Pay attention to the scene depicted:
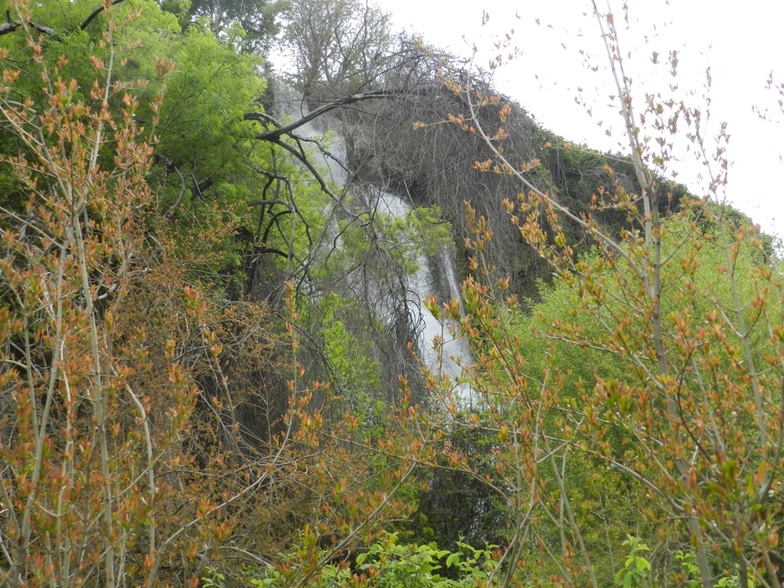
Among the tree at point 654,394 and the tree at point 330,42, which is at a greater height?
the tree at point 330,42

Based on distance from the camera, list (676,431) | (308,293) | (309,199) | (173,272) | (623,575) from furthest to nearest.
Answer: (309,199), (308,293), (173,272), (623,575), (676,431)

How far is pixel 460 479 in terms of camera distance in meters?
8.38

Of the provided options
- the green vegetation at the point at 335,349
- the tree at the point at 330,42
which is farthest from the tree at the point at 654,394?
the tree at the point at 330,42

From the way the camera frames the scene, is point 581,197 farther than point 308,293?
Yes

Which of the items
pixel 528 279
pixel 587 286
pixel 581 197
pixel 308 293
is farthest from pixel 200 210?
pixel 581 197

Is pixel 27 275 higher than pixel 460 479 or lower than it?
higher

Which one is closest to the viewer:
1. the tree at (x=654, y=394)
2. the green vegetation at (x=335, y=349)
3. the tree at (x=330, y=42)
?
the tree at (x=654, y=394)

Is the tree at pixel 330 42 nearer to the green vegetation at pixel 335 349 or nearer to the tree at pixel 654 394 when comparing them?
the green vegetation at pixel 335 349

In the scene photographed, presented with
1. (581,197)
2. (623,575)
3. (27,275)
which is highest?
(581,197)

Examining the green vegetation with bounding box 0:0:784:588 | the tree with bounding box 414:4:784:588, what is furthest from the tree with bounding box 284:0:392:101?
the tree with bounding box 414:4:784:588

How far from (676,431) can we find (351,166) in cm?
594

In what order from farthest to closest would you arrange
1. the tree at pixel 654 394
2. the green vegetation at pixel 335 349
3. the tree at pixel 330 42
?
the tree at pixel 330 42 < the green vegetation at pixel 335 349 < the tree at pixel 654 394

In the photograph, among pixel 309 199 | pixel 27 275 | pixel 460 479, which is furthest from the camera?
pixel 309 199

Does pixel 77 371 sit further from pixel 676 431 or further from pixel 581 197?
pixel 581 197
